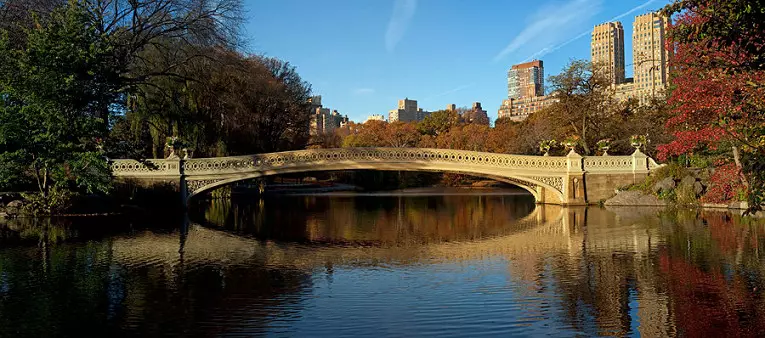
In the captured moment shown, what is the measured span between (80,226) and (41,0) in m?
9.74

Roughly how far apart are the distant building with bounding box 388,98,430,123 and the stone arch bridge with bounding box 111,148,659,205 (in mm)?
147565

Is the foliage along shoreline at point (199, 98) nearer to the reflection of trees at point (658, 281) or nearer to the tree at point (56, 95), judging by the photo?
the tree at point (56, 95)

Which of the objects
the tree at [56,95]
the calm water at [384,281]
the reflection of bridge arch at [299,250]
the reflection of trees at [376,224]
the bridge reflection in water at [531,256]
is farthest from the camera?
the tree at [56,95]

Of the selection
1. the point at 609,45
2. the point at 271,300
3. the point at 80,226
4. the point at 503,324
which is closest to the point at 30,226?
the point at 80,226

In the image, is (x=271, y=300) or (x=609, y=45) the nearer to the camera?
(x=271, y=300)

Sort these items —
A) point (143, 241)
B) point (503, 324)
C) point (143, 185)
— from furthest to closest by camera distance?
point (143, 185), point (143, 241), point (503, 324)

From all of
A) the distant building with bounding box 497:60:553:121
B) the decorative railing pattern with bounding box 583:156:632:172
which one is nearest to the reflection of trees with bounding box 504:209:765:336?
the decorative railing pattern with bounding box 583:156:632:172

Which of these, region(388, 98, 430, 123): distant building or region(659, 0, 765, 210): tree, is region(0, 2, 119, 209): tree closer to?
region(659, 0, 765, 210): tree

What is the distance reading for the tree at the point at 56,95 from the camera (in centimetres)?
1795

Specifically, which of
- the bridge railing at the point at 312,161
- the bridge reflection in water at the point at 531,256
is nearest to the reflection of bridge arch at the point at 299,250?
the bridge reflection in water at the point at 531,256

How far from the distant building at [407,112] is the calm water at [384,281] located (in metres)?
160

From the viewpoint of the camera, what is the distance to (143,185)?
25312 mm

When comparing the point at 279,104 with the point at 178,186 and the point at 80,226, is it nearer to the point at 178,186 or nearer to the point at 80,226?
the point at 178,186

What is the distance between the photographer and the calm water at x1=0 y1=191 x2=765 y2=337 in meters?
7.13
